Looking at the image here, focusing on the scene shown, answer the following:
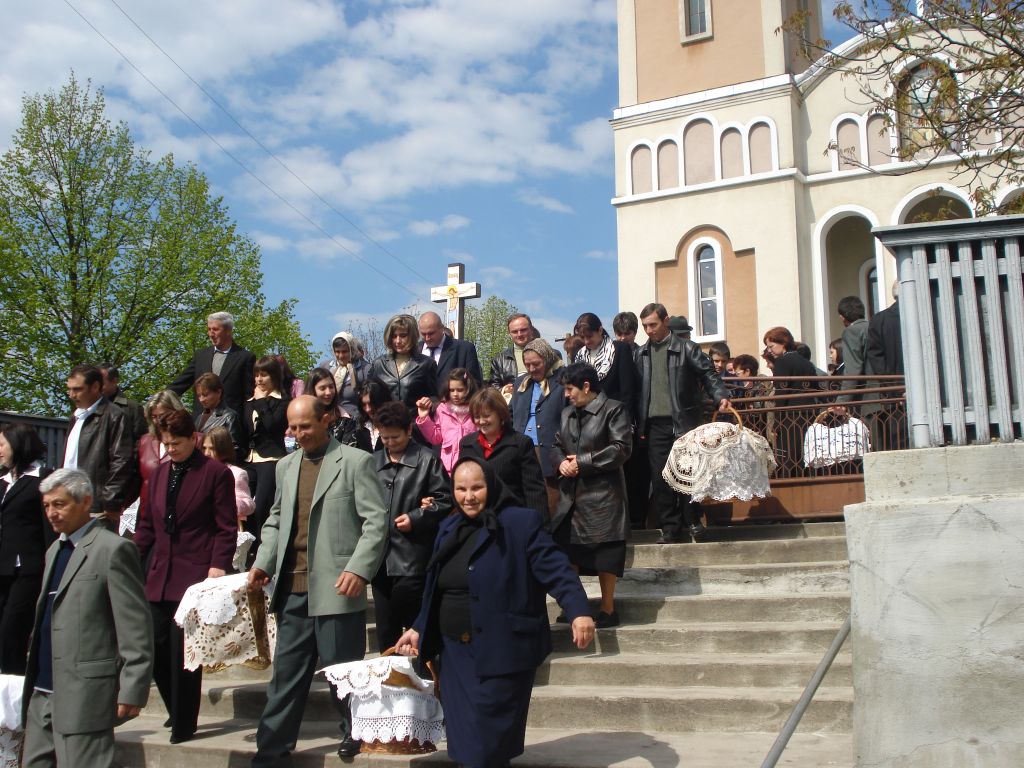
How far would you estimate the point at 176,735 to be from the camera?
641 cm

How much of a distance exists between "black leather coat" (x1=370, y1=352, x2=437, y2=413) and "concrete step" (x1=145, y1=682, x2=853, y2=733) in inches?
115

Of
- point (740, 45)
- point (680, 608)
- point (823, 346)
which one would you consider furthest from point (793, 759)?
point (740, 45)

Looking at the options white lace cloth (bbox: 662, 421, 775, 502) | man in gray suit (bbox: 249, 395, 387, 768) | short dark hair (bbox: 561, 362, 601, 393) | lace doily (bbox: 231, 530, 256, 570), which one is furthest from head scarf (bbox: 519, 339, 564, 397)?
man in gray suit (bbox: 249, 395, 387, 768)

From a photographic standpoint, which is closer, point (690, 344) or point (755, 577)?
point (755, 577)

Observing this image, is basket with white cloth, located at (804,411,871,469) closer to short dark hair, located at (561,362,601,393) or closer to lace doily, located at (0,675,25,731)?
short dark hair, located at (561,362,601,393)

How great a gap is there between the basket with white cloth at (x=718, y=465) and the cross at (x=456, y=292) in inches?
312

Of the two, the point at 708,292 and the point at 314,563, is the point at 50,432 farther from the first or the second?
the point at 708,292

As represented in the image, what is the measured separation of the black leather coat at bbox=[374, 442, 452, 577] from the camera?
6453mm

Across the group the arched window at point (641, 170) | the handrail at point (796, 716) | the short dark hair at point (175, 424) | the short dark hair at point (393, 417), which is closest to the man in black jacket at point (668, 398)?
the short dark hair at point (393, 417)

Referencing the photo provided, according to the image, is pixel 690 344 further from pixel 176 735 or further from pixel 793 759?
pixel 176 735

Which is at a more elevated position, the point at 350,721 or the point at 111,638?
the point at 111,638

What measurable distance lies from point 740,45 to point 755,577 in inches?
679

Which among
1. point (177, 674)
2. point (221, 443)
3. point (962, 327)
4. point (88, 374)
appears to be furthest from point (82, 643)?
point (962, 327)

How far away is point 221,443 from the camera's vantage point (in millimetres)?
8078
